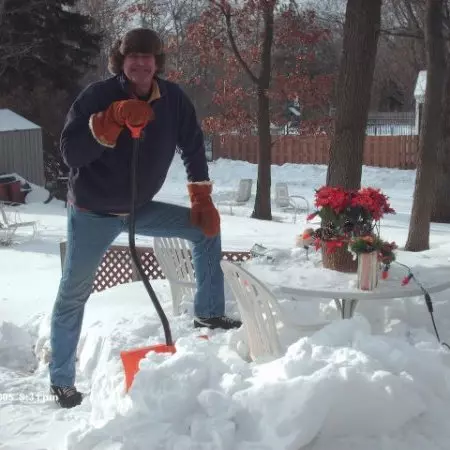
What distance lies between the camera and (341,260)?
441cm

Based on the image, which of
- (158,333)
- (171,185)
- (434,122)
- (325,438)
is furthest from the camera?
(171,185)

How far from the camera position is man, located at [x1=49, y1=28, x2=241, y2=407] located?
3.57 meters

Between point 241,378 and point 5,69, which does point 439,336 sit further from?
point 5,69

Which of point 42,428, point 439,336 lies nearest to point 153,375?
point 42,428

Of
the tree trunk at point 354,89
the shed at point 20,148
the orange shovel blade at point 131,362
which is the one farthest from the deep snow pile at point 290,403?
the shed at point 20,148

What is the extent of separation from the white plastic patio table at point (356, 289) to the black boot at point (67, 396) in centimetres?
120

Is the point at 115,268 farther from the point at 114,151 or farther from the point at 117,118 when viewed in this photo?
the point at 117,118

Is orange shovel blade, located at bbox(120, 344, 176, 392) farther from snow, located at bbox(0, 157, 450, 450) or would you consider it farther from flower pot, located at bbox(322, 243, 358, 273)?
flower pot, located at bbox(322, 243, 358, 273)

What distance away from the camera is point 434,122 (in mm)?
9414

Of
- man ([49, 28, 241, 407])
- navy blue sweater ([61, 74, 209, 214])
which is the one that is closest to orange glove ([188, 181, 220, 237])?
man ([49, 28, 241, 407])

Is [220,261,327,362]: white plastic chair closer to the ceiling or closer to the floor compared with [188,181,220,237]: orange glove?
closer to the floor

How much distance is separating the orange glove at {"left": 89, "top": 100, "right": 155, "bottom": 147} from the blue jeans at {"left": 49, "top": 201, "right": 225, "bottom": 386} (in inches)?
19.6

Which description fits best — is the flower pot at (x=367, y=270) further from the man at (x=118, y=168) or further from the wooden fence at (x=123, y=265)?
the wooden fence at (x=123, y=265)

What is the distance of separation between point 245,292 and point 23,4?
727 inches
